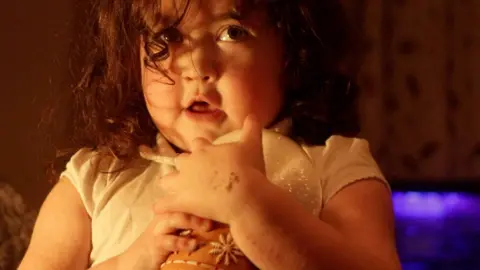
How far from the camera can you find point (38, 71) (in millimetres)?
1404

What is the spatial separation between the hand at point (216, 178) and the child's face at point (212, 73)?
0.15m

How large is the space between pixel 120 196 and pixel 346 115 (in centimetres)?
33

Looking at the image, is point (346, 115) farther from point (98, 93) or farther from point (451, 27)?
point (451, 27)

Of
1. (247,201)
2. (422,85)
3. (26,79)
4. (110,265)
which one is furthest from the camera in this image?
(422,85)

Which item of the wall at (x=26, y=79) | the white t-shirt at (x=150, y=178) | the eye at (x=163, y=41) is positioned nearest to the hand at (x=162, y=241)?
the white t-shirt at (x=150, y=178)

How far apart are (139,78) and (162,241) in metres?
0.32

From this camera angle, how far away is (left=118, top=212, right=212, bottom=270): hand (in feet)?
2.07

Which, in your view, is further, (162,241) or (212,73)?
(212,73)

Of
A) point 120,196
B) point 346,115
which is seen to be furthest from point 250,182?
point 346,115

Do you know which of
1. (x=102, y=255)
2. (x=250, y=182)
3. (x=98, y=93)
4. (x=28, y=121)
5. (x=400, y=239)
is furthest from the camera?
(x=400, y=239)

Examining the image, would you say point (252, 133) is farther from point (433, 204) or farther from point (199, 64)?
point (433, 204)

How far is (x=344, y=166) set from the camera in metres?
0.80

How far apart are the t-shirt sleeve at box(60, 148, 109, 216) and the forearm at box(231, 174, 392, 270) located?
315 millimetres

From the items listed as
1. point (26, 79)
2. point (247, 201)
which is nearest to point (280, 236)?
point (247, 201)
